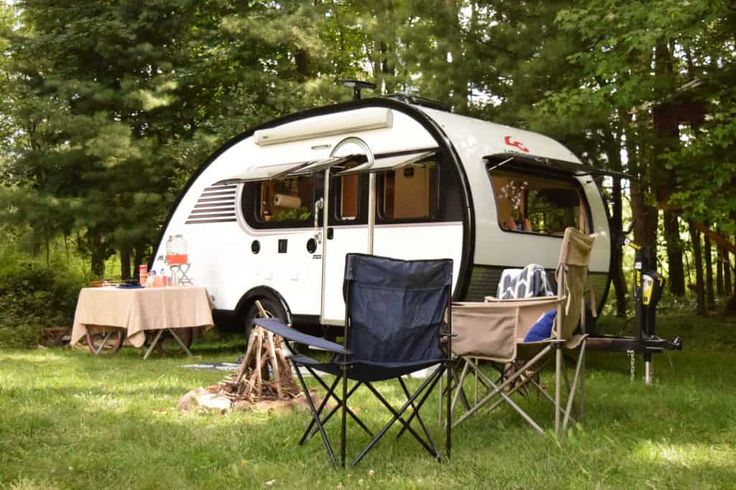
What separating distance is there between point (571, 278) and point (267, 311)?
4.86 m

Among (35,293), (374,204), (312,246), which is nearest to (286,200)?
(312,246)

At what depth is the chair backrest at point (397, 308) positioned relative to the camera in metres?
3.99

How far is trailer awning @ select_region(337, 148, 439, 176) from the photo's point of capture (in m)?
7.45

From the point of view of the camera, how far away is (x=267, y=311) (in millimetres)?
8867

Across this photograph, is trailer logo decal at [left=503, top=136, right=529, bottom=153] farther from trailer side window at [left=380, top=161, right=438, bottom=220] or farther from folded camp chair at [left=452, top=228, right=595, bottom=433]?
folded camp chair at [left=452, top=228, right=595, bottom=433]

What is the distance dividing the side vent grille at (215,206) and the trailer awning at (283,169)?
196 mm

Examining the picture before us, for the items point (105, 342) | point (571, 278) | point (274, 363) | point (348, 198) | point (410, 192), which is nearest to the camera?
point (571, 278)

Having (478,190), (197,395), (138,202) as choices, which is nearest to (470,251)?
(478,190)

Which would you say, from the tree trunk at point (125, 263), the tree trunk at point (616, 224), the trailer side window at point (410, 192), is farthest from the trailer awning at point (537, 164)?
the tree trunk at point (125, 263)

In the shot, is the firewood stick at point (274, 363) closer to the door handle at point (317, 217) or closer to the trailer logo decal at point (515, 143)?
the door handle at point (317, 217)

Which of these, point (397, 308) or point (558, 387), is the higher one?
point (397, 308)

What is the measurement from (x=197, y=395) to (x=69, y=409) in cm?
80

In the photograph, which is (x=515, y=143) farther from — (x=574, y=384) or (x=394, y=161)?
(x=574, y=384)

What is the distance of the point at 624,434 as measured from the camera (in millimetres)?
4559
